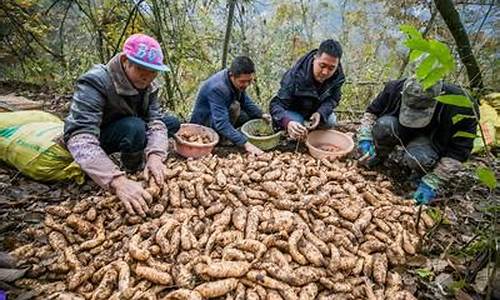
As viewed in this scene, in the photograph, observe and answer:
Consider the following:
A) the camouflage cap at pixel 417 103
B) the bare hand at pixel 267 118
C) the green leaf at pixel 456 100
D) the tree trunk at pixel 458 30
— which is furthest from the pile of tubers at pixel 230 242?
the tree trunk at pixel 458 30

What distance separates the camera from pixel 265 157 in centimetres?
348

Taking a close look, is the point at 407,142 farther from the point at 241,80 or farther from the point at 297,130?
the point at 241,80

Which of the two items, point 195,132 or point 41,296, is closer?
point 41,296

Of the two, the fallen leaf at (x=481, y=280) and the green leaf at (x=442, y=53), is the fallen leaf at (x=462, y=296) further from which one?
the green leaf at (x=442, y=53)

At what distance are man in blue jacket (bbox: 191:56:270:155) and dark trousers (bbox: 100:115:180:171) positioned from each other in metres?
0.94

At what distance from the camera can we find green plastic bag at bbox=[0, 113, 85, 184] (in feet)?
9.69

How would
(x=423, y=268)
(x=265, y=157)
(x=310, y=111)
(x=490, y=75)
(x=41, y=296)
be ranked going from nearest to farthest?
1. (x=41, y=296)
2. (x=423, y=268)
3. (x=265, y=157)
4. (x=310, y=111)
5. (x=490, y=75)

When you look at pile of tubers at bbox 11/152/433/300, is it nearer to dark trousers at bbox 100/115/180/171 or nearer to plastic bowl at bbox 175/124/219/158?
dark trousers at bbox 100/115/180/171

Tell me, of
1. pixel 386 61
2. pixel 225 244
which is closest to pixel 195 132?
pixel 225 244

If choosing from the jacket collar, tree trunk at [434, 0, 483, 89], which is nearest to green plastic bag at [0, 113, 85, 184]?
the jacket collar

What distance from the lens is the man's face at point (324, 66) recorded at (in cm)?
379

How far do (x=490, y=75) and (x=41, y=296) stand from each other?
665 centimetres

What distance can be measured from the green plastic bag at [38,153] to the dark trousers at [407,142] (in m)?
2.54

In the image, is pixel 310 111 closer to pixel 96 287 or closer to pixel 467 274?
pixel 467 274
